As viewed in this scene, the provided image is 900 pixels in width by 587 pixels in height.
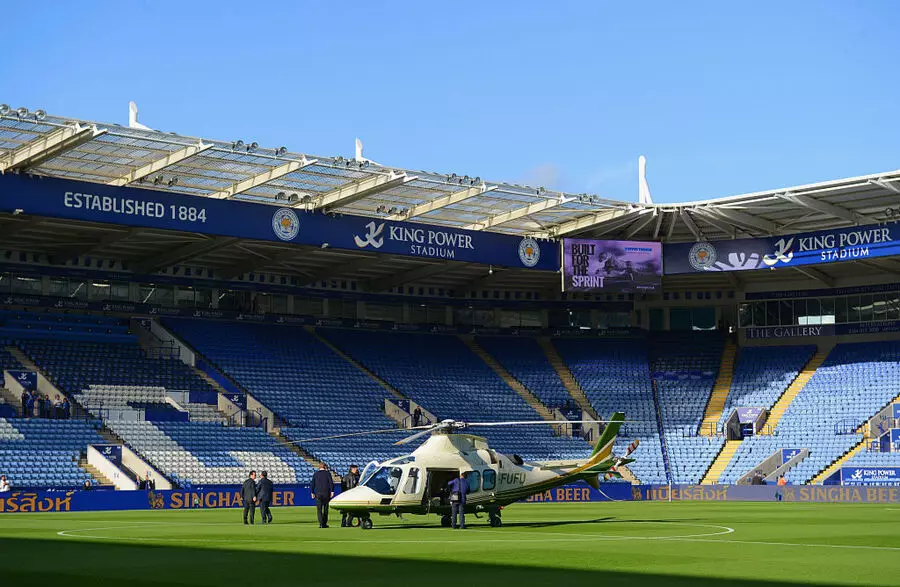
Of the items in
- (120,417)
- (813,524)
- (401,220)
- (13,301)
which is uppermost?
(401,220)

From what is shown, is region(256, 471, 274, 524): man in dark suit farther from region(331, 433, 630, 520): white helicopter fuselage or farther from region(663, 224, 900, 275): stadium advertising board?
region(663, 224, 900, 275): stadium advertising board

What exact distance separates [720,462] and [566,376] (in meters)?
11.3

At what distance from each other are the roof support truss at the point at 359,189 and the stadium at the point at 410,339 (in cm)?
14

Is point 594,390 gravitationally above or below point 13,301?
below

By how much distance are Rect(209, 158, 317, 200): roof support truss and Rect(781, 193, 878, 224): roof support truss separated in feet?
75.2

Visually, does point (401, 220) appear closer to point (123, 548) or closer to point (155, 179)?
point (155, 179)

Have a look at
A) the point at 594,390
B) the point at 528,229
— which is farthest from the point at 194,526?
the point at 594,390

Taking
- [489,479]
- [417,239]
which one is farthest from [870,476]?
[489,479]

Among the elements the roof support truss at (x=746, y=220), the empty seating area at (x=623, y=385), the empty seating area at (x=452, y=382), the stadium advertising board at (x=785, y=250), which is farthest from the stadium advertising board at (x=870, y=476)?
the empty seating area at (x=452, y=382)

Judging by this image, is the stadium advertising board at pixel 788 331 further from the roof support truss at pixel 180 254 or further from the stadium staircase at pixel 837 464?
the roof support truss at pixel 180 254

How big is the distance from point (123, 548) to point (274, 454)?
107ft

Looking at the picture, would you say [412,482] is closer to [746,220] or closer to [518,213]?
[518,213]

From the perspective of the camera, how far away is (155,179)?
48.1 metres

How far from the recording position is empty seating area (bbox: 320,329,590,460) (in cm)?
6359
